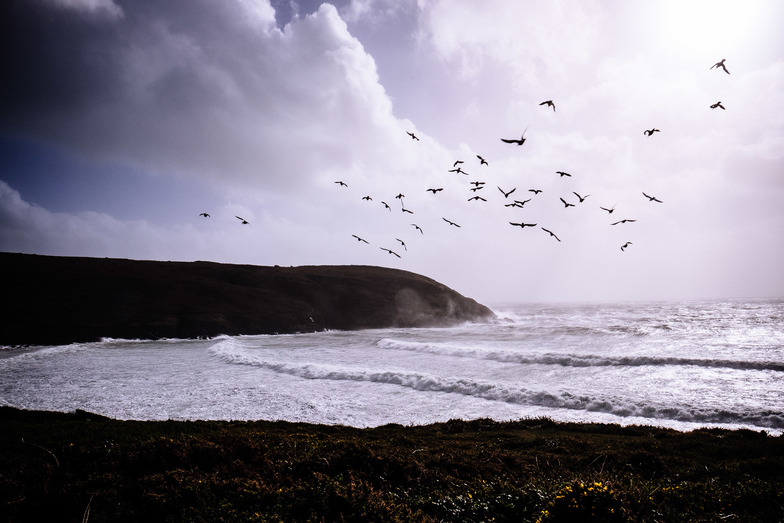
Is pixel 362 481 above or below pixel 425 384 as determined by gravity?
above

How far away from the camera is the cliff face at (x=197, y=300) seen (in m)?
45.3

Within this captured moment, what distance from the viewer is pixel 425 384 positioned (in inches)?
771

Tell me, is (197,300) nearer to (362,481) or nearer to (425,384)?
(425,384)

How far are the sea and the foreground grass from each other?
5217mm

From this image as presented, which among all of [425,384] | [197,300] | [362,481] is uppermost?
[197,300]

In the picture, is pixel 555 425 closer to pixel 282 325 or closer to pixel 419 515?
pixel 419 515

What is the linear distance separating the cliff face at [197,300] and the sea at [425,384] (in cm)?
1522

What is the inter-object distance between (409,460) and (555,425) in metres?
8.31

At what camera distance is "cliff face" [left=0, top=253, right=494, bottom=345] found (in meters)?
45.3

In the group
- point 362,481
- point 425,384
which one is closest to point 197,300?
point 425,384

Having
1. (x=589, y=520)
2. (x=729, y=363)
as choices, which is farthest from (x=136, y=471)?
(x=729, y=363)

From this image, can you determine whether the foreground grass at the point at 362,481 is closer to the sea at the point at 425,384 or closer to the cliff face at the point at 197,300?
the sea at the point at 425,384

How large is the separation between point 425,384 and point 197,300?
4774cm

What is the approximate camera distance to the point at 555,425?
1277cm
